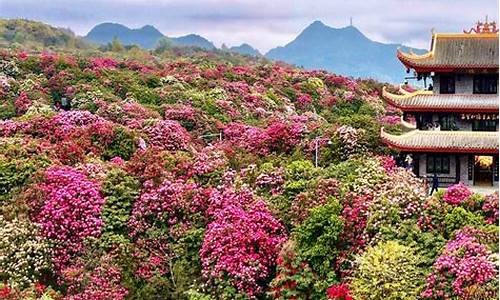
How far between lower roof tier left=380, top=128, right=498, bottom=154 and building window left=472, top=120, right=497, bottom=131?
0.34 m

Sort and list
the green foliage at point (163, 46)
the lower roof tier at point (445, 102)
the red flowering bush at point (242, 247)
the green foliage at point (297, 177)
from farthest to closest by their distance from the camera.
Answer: the green foliage at point (163, 46) < the lower roof tier at point (445, 102) < the green foliage at point (297, 177) < the red flowering bush at point (242, 247)

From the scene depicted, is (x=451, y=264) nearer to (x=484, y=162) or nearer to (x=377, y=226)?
(x=377, y=226)

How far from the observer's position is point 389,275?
16.9m

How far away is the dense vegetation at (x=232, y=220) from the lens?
17625 millimetres

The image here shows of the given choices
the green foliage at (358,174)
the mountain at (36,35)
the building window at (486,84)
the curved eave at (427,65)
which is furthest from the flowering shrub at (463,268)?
the mountain at (36,35)

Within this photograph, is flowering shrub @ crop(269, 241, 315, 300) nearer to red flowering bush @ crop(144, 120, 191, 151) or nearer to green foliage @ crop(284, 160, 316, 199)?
green foliage @ crop(284, 160, 316, 199)

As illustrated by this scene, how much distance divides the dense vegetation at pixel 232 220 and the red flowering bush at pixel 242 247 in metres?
0.04

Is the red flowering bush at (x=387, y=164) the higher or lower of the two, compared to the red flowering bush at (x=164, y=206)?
higher

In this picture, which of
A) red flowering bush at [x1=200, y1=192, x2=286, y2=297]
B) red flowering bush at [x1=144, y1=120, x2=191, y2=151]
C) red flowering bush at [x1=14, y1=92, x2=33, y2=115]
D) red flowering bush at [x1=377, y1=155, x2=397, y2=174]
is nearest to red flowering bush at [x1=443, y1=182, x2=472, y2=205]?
red flowering bush at [x1=377, y1=155, x2=397, y2=174]

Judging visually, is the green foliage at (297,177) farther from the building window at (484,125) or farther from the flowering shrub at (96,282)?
the flowering shrub at (96,282)

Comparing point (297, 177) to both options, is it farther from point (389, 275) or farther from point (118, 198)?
point (389, 275)

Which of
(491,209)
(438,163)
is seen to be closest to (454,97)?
(438,163)

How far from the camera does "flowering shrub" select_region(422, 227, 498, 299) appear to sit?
52.4 feet

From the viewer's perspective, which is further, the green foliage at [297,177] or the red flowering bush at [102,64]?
the red flowering bush at [102,64]
